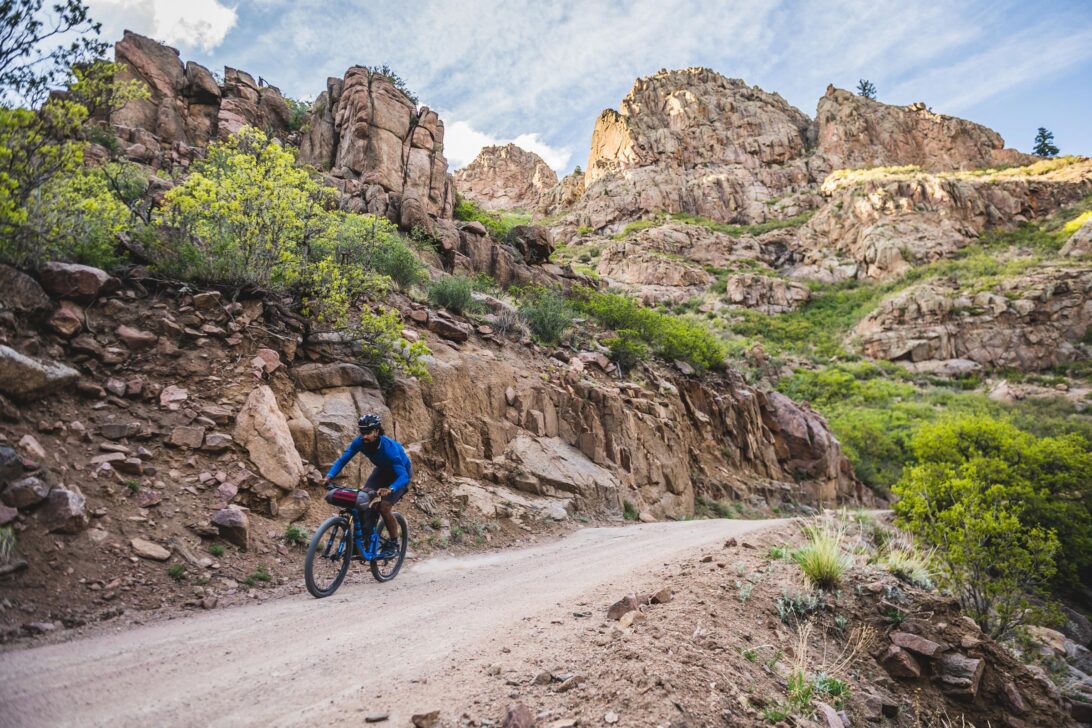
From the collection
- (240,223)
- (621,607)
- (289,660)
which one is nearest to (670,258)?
(240,223)

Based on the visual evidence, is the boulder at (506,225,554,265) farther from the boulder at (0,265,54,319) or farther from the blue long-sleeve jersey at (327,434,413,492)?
the boulder at (0,265,54,319)

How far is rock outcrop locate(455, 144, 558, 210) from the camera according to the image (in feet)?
424

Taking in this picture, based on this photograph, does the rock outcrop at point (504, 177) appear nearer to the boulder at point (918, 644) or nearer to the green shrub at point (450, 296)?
the green shrub at point (450, 296)

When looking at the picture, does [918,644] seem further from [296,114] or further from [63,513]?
[296,114]

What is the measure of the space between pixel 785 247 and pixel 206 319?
79.3 meters

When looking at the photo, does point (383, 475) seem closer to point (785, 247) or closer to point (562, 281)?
point (562, 281)

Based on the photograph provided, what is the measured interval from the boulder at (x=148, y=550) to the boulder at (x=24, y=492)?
38.5 inches

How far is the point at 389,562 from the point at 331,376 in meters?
4.21

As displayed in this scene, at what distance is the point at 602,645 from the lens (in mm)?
3814

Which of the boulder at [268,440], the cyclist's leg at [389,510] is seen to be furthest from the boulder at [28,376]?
the cyclist's leg at [389,510]

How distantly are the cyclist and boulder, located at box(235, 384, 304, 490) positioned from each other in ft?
5.03

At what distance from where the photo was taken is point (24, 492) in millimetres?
4945

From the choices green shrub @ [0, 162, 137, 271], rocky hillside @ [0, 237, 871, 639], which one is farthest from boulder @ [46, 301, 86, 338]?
green shrub @ [0, 162, 137, 271]

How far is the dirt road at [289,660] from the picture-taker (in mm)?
2934
